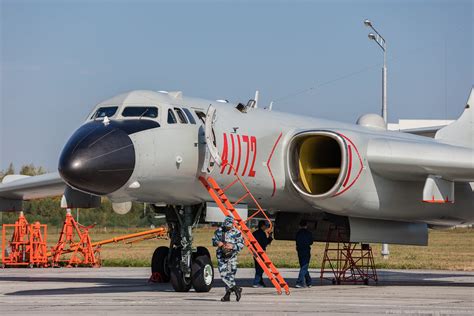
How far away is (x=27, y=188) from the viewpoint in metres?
23.8

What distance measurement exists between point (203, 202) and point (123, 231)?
36283 mm

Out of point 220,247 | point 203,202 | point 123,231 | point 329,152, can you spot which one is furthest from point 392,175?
point 123,231

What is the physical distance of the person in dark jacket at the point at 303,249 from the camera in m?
20.4

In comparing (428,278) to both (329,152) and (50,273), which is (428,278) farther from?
(50,273)

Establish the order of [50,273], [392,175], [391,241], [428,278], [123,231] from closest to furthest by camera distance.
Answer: [392,175] → [391,241] → [428,278] → [50,273] → [123,231]

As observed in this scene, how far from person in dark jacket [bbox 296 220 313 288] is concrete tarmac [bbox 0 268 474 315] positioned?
16.3 inches

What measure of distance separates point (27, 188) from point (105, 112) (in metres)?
6.57

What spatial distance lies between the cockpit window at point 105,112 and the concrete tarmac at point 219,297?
3.20m

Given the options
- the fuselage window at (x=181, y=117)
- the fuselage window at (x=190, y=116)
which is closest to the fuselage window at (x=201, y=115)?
the fuselage window at (x=190, y=116)

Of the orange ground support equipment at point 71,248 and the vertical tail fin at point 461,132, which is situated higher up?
the vertical tail fin at point 461,132

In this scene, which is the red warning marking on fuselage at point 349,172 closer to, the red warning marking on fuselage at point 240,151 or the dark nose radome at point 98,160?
the red warning marking on fuselage at point 240,151

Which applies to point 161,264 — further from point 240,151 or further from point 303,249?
point 240,151

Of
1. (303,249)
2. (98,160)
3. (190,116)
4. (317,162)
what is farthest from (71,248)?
(98,160)

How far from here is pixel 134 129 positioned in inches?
677
